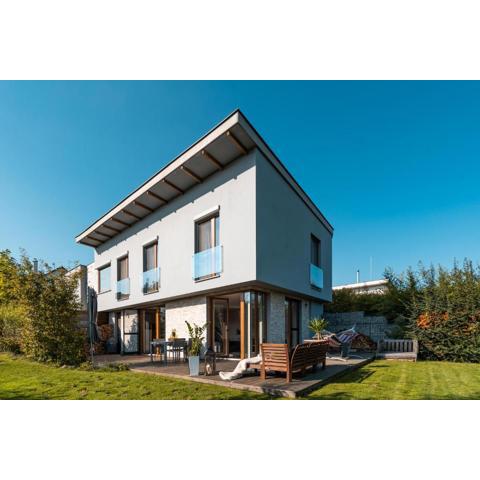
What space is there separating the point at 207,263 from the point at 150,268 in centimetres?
498

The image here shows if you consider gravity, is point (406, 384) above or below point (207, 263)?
below

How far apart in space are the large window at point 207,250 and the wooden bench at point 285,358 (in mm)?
3867

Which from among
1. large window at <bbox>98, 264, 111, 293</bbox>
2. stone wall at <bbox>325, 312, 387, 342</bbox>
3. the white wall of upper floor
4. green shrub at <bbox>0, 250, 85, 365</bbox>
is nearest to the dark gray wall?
the white wall of upper floor

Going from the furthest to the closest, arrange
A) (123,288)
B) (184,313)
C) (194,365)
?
(123,288) → (184,313) → (194,365)

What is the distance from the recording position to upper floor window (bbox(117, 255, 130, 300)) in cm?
1709

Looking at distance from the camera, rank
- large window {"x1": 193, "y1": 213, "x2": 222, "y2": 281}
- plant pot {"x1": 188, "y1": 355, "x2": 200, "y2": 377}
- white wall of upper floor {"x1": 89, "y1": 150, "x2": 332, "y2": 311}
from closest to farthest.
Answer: plant pot {"x1": 188, "y1": 355, "x2": 200, "y2": 377}
white wall of upper floor {"x1": 89, "y1": 150, "x2": 332, "y2": 311}
large window {"x1": 193, "y1": 213, "x2": 222, "y2": 281}

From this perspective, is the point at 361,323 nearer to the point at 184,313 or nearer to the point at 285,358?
the point at 184,313

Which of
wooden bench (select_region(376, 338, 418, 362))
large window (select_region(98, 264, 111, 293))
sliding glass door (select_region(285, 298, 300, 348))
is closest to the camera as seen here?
wooden bench (select_region(376, 338, 418, 362))

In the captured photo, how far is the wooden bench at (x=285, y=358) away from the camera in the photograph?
736cm

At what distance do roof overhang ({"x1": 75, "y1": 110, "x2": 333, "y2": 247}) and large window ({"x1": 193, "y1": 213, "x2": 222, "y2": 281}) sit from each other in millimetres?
1668

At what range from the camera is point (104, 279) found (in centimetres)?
2039

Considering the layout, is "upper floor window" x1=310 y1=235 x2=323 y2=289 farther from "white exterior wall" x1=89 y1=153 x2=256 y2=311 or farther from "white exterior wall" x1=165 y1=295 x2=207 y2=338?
"white exterior wall" x1=89 y1=153 x2=256 y2=311

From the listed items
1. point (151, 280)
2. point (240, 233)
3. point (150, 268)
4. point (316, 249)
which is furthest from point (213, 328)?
point (316, 249)
